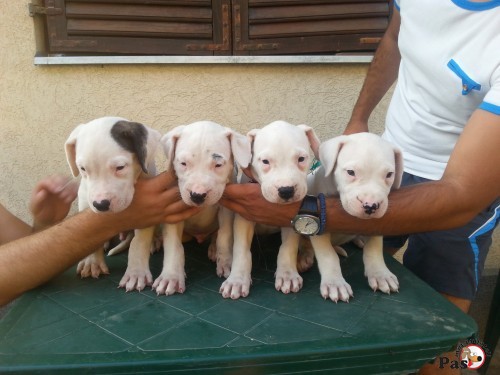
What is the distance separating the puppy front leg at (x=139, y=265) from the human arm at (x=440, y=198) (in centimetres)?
51

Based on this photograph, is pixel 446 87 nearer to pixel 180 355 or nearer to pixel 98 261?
pixel 180 355

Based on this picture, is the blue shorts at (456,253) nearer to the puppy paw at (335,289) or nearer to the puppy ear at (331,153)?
the puppy ear at (331,153)

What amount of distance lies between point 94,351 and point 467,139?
→ 1.72m

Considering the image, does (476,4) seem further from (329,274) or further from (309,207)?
(329,274)

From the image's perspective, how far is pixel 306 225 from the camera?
6.57ft

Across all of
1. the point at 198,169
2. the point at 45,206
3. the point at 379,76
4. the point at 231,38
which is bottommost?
the point at 45,206

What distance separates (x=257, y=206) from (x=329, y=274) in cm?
46

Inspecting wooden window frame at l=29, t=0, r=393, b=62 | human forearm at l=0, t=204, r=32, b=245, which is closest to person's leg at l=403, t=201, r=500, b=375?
wooden window frame at l=29, t=0, r=393, b=62

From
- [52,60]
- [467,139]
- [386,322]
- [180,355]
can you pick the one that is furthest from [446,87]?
[52,60]

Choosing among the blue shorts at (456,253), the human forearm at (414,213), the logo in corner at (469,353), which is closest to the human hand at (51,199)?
the human forearm at (414,213)

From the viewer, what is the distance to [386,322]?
5.42 feet

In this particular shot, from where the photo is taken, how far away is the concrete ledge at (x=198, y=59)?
3.57 meters

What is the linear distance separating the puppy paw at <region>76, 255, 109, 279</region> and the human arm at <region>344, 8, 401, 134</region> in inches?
74.2

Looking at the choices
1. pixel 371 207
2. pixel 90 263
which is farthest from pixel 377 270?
pixel 90 263
